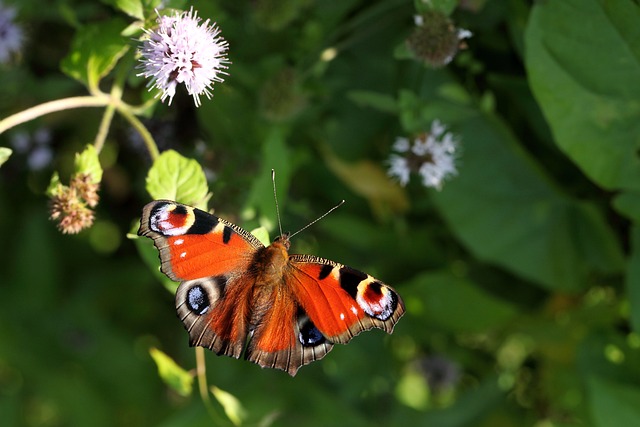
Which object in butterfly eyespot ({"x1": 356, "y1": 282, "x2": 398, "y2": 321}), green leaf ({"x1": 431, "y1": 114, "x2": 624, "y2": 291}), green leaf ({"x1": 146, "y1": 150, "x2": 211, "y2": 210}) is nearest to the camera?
butterfly eyespot ({"x1": 356, "y1": 282, "x2": 398, "y2": 321})

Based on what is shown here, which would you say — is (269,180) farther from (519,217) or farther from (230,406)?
(519,217)

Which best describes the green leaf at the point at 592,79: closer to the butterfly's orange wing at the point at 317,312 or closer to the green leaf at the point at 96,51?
the butterfly's orange wing at the point at 317,312

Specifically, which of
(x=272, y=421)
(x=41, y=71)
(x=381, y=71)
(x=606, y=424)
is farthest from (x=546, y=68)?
(x=41, y=71)

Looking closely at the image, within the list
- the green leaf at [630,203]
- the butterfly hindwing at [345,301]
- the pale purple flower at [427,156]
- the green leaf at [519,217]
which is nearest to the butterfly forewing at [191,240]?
the butterfly hindwing at [345,301]

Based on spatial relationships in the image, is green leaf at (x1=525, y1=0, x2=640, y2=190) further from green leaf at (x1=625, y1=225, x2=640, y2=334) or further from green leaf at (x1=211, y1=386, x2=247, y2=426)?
green leaf at (x1=211, y1=386, x2=247, y2=426)

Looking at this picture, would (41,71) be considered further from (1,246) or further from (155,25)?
(155,25)

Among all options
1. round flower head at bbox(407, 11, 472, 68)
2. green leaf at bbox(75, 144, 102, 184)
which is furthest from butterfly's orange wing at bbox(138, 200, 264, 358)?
round flower head at bbox(407, 11, 472, 68)
